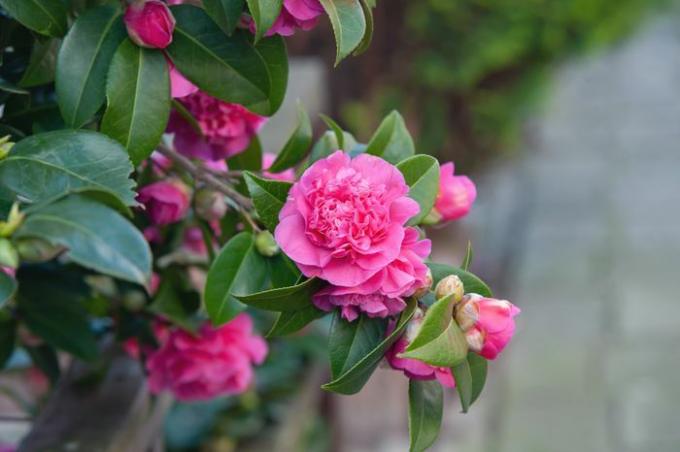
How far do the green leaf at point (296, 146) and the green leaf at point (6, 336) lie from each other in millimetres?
351

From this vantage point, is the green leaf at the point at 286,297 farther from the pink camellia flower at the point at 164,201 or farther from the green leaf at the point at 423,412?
the pink camellia flower at the point at 164,201

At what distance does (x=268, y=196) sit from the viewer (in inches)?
29.9

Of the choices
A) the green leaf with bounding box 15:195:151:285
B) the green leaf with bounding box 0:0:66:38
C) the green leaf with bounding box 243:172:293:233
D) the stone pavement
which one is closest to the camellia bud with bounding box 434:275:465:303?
the green leaf with bounding box 243:172:293:233

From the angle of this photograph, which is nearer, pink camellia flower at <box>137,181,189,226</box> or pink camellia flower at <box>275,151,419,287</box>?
pink camellia flower at <box>275,151,419,287</box>

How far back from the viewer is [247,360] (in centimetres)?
120

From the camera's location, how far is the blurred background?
6.81ft

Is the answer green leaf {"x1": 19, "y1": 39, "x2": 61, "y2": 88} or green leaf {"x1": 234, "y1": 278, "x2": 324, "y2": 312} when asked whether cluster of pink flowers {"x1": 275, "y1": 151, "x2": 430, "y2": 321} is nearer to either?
green leaf {"x1": 234, "y1": 278, "x2": 324, "y2": 312}

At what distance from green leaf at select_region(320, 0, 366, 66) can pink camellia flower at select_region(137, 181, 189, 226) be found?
271mm

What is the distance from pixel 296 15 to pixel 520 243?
3.46 meters

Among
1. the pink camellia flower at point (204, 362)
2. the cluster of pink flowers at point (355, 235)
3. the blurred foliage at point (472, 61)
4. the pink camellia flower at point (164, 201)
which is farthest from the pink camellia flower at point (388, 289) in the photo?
the blurred foliage at point (472, 61)

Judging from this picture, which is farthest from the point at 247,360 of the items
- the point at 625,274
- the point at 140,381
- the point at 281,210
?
the point at 625,274

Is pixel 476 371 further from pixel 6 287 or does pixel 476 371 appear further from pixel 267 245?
pixel 6 287

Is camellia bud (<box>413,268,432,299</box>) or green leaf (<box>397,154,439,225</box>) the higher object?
green leaf (<box>397,154,439,225</box>)

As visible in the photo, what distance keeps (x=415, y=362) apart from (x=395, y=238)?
0.30 feet
